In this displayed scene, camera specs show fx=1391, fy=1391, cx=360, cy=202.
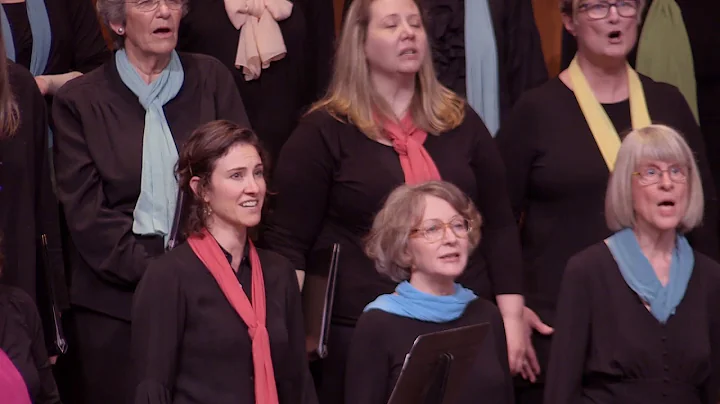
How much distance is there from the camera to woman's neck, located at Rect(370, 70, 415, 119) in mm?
3709

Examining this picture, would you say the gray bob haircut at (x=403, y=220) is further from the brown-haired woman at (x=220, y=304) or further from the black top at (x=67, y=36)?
the black top at (x=67, y=36)

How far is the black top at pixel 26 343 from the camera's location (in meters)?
3.14

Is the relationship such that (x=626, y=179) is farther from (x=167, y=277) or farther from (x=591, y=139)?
(x=167, y=277)

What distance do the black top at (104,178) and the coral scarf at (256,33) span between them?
569mm

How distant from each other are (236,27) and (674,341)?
170 centimetres

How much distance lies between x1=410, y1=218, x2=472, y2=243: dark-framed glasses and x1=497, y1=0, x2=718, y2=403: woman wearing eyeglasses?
49cm

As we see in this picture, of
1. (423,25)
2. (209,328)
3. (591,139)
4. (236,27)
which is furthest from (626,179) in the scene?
(236,27)

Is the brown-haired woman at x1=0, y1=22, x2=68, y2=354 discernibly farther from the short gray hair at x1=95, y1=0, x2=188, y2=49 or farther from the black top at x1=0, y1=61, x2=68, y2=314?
the short gray hair at x1=95, y1=0, x2=188, y2=49

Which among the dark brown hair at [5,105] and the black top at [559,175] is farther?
the black top at [559,175]

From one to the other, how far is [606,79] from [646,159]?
1.61 feet

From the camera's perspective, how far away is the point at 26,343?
3174 mm

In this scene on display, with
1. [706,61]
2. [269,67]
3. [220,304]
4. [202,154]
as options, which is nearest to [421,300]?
[220,304]

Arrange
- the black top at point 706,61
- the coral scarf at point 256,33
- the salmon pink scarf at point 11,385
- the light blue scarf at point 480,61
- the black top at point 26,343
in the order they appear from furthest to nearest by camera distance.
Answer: the black top at point 706,61 → the light blue scarf at point 480,61 → the coral scarf at point 256,33 → the black top at point 26,343 → the salmon pink scarf at point 11,385

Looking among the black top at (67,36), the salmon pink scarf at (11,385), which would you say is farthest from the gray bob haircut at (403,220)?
the black top at (67,36)
